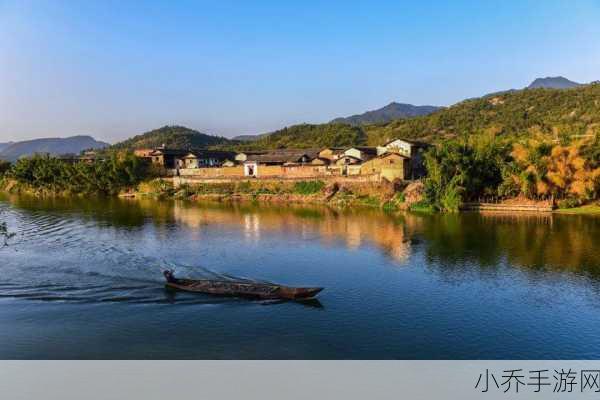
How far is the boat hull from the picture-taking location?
54.4 feet

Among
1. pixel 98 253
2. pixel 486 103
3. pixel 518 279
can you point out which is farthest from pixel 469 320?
pixel 486 103

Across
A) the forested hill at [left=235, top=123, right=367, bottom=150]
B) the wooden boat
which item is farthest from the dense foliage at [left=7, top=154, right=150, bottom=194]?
the wooden boat

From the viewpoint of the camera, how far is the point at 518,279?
1861 centimetres

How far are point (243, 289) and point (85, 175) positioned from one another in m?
46.3

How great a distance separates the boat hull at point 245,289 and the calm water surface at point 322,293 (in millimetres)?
362

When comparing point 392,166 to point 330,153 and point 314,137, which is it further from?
point 314,137

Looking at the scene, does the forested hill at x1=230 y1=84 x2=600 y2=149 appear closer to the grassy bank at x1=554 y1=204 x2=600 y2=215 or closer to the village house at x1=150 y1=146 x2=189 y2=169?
the grassy bank at x1=554 y1=204 x2=600 y2=215

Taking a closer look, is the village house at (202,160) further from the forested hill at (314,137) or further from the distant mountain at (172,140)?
the distant mountain at (172,140)

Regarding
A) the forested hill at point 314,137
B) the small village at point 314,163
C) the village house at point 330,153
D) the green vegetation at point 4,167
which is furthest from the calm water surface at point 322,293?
the green vegetation at point 4,167

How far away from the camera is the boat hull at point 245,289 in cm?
1658

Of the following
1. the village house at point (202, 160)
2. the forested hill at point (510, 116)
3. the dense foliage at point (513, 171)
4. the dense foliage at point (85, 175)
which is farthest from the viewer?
the village house at point (202, 160)
